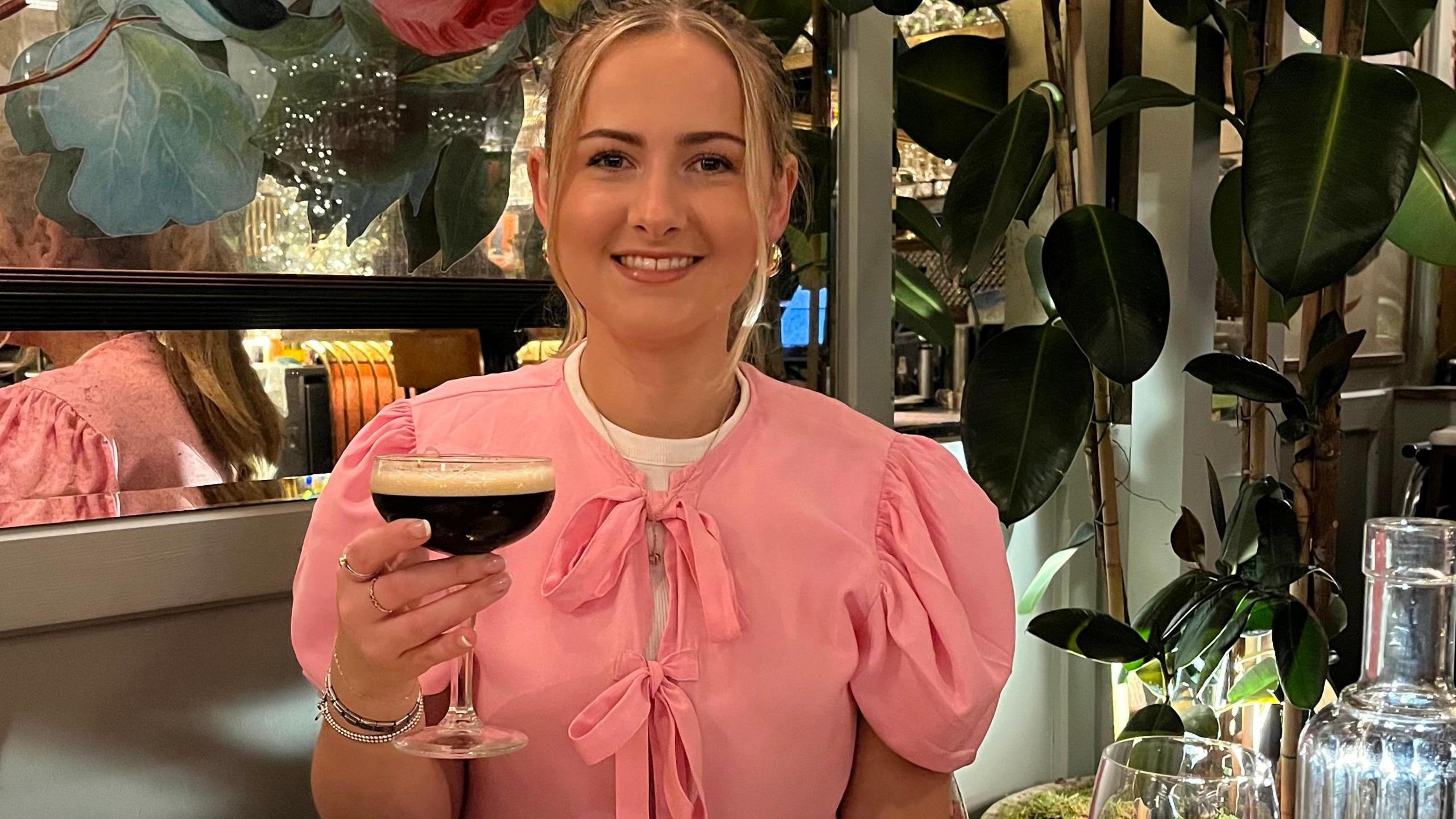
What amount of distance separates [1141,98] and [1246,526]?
0.74 m

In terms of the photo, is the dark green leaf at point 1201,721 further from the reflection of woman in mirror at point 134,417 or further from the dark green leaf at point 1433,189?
the reflection of woman in mirror at point 134,417

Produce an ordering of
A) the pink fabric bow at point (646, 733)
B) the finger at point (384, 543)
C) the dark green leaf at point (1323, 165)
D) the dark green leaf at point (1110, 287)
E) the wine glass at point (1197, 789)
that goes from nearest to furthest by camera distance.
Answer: the wine glass at point (1197, 789), the finger at point (384, 543), the pink fabric bow at point (646, 733), the dark green leaf at point (1323, 165), the dark green leaf at point (1110, 287)

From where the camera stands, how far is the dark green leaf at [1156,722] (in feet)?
6.45

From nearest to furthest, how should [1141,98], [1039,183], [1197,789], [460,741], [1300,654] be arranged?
[1197,789]
[460,741]
[1300,654]
[1141,98]
[1039,183]

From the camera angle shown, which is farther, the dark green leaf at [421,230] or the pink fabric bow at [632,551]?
the dark green leaf at [421,230]

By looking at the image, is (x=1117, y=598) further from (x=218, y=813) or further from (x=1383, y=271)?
(x=1383, y=271)

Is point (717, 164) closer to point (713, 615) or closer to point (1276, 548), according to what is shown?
point (713, 615)

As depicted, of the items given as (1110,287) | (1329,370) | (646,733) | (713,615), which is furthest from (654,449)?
(1329,370)

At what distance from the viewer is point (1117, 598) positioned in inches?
86.6

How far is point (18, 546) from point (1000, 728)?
1.95 metres

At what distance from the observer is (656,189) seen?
127cm

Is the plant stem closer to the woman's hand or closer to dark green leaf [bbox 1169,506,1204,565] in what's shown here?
the woman's hand

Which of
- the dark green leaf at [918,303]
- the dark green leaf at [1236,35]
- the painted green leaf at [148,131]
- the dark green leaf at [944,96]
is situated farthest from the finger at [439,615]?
the dark green leaf at [1236,35]

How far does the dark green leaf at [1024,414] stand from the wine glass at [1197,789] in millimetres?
1046
